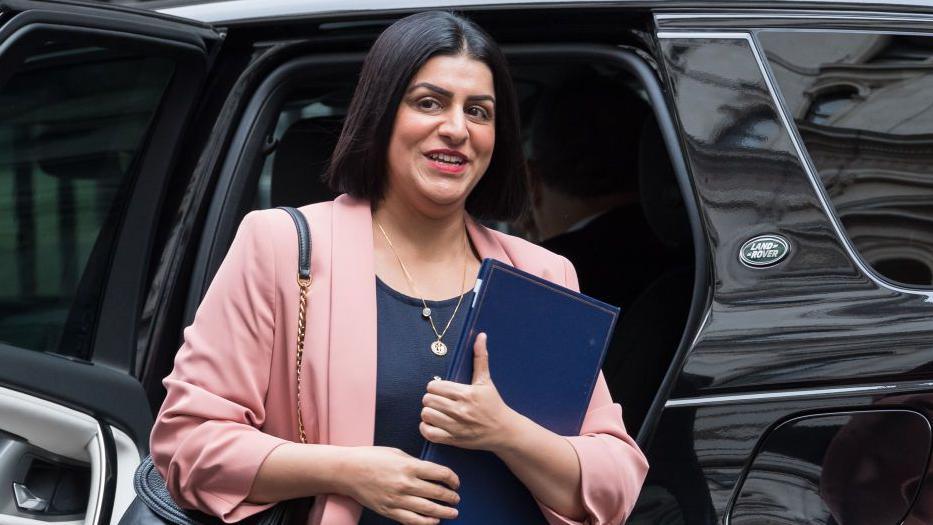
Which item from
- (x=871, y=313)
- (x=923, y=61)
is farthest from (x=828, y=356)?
(x=923, y=61)

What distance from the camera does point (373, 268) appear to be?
6.65 feet

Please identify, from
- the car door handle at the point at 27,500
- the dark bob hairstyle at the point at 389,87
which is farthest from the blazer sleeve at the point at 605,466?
the car door handle at the point at 27,500

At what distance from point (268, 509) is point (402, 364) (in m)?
0.28

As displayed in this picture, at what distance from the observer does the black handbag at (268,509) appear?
1.92 meters

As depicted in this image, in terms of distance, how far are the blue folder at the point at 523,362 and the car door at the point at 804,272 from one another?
1.03 feet

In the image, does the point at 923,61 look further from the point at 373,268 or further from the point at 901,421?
the point at 373,268

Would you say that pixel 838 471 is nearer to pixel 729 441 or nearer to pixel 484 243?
pixel 729 441

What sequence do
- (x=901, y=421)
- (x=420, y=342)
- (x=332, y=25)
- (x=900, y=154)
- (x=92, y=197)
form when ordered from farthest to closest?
(x=92, y=197)
(x=332, y=25)
(x=900, y=154)
(x=901, y=421)
(x=420, y=342)

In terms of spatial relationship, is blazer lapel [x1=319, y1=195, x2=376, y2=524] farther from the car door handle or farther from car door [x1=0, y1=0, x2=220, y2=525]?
the car door handle

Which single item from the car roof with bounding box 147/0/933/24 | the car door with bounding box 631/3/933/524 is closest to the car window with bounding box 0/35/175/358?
the car roof with bounding box 147/0/933/24

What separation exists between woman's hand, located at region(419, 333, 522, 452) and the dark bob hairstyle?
0.38 meters

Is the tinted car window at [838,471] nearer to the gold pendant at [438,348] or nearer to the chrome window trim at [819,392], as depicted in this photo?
the chrome window trim at [819,392]

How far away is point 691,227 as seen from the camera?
2471 mm

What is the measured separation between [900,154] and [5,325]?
6.99ft
